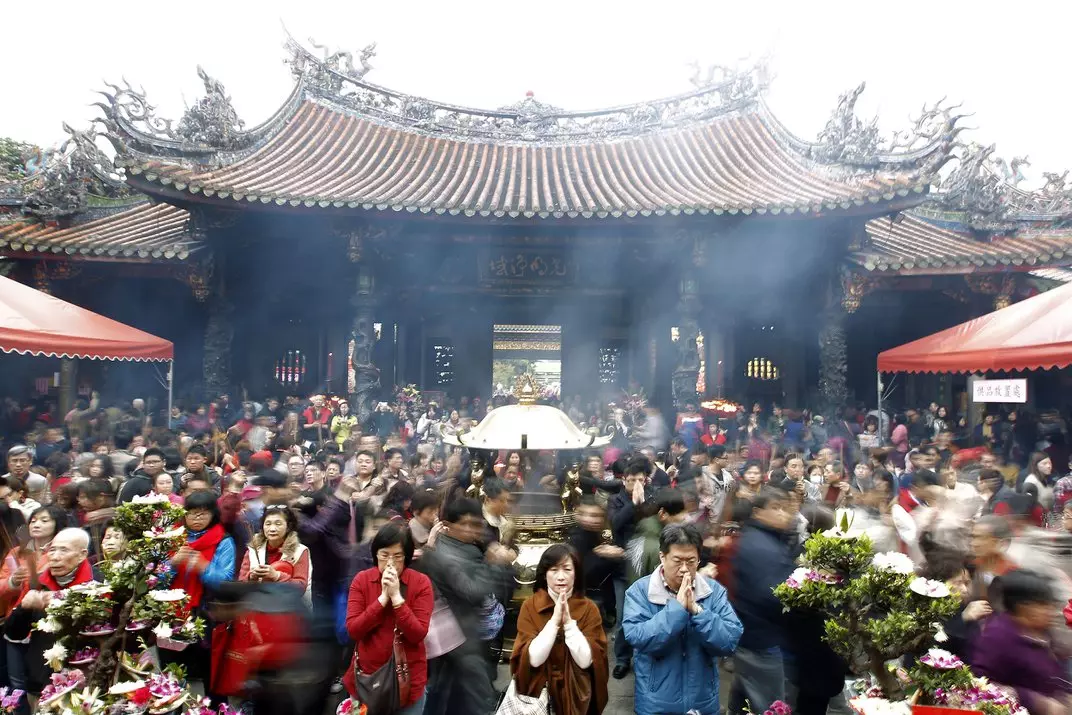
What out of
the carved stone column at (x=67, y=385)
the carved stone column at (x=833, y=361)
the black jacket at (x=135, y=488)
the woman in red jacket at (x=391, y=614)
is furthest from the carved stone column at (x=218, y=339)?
the carved stone column at (x=833, y=361)

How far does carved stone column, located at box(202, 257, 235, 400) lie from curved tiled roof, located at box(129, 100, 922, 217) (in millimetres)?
1727

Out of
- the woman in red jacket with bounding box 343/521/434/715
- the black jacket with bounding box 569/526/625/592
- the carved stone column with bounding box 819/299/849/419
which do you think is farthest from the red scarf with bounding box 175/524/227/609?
the carved stone column with bounding box 819/299/849/419

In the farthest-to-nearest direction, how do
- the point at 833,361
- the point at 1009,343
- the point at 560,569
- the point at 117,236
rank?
the point at 117,236 → the point at 833,361 → the point at 1009,343 → the point at 560,569

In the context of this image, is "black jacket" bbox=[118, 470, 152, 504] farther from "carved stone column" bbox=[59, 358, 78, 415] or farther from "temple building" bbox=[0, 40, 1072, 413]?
"carved stone column" bbox=[59, 358, 78, 415]

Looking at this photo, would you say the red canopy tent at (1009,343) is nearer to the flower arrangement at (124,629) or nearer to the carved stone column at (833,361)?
the carved stone column at (833,361)

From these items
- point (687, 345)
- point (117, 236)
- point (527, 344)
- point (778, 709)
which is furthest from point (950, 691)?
point (527, 344)

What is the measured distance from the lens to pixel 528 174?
1241 centimetres

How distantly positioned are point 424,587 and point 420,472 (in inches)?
134

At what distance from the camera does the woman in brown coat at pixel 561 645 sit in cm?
283

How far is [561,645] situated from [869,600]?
1.27 m

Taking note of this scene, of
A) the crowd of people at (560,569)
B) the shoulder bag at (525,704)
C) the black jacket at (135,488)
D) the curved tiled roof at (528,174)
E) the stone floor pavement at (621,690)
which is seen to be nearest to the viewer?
the shoulder bag at (525,704)

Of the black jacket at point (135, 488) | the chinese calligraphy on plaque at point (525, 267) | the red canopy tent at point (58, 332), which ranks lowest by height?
the black jacket at point (135, 488)

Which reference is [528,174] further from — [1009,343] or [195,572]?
[195,572]

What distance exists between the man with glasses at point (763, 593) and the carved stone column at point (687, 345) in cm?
671
